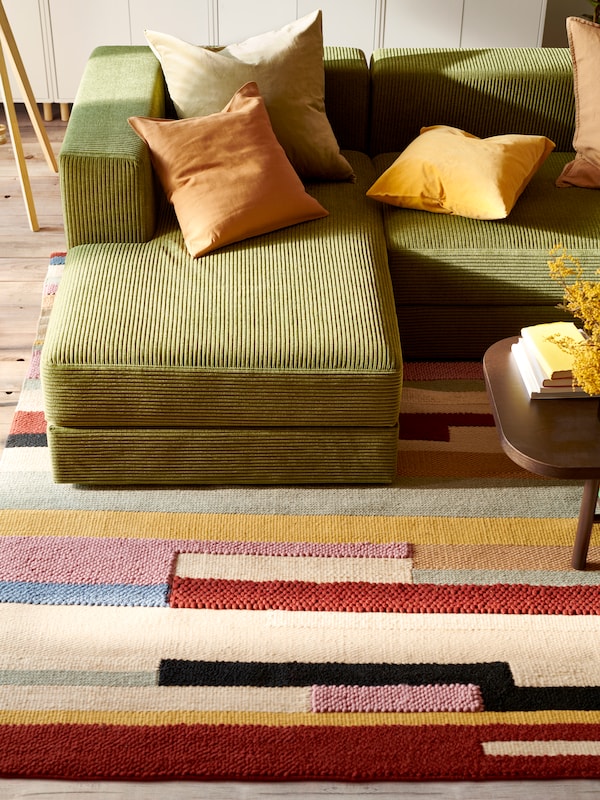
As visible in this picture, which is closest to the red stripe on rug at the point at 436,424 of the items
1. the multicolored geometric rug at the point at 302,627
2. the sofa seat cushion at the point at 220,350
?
the multicolored geometric rug at the point at 302,627

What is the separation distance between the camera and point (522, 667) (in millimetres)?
2004

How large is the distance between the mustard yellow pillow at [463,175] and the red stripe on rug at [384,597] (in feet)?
3.86

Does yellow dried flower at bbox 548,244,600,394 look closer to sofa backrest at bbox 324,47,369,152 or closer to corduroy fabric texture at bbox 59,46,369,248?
corduroy fabric texture at bbox 59,46,369,248

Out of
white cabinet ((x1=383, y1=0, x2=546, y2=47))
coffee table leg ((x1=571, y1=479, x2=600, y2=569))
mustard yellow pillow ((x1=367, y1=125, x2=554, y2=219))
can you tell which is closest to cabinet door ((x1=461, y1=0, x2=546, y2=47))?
white cabinet ((x1=383, y1=0, x2=546, y2=47))

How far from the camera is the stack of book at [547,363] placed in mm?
2164

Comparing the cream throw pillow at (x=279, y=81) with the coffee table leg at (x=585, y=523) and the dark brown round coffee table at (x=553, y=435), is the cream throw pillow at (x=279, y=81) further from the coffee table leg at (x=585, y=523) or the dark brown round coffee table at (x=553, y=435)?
the coffee table leg at (x=585, y=523)

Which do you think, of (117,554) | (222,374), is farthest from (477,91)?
(117,554)

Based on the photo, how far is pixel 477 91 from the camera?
3250mm

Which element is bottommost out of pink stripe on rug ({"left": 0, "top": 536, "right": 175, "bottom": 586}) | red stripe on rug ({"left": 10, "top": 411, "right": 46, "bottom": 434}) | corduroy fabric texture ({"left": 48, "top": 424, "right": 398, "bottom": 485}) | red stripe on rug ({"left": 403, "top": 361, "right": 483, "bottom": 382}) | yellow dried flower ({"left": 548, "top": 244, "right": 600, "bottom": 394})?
red stripe on rug ({"left": 10, "top": 411, "right": 46, "bottom": 434})

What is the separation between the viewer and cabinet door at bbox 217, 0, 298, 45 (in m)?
4.41

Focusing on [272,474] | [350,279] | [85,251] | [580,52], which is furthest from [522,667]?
[580,52]

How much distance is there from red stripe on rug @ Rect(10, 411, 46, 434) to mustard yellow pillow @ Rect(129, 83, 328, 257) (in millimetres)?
649

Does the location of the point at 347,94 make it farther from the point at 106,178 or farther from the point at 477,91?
the point at 106,178

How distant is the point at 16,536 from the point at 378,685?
96cm
